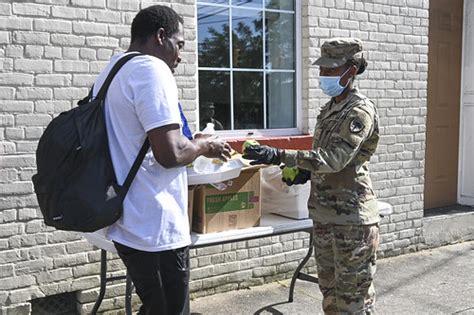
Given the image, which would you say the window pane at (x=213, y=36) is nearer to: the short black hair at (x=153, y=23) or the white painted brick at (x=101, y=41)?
the white painted brick at (x=101, y=41)

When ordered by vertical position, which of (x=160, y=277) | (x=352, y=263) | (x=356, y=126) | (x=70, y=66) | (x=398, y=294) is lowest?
(x=398, y=294)

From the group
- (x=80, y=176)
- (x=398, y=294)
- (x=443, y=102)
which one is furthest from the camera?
(x=443, y=102)

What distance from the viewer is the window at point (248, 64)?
4516 mm

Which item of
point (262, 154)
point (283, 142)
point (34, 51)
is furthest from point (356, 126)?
point (34, 51)

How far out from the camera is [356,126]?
9.34ft

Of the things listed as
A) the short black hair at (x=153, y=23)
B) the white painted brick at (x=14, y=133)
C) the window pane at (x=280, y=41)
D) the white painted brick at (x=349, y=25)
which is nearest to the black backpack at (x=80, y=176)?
the short black hair at (x=153, y=23)

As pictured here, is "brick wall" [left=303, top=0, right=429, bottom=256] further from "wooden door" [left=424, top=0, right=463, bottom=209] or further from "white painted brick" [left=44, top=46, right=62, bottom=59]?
"white painted brick" [left=44, top=46, right=62, bottom=59]

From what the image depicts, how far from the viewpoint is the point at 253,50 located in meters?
4.80

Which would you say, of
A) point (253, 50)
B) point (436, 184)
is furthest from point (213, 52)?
point (436, 184)

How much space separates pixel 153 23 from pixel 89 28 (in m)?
1.62

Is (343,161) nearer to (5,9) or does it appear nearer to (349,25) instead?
(5,9)

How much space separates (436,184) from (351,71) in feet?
13.4

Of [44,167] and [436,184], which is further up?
[44,167]

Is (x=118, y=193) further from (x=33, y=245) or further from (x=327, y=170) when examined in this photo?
(x=33, y=245)
